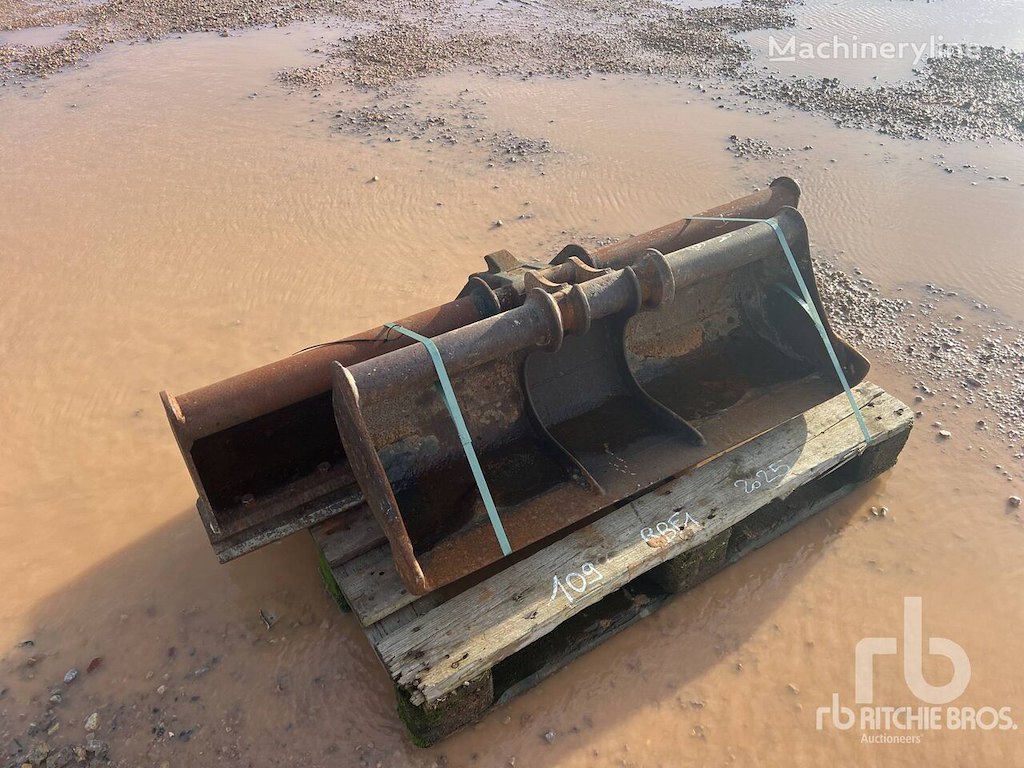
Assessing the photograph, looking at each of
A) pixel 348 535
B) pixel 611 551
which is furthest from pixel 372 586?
pixel 611 551

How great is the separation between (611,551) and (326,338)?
10.8ft

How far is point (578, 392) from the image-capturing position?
11.9ft

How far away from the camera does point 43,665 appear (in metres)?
3.24

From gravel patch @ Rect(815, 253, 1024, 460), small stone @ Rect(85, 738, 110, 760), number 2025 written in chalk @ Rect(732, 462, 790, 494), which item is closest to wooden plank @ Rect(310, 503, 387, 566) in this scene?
small stone @ Rect(85, 738, 110, 760)

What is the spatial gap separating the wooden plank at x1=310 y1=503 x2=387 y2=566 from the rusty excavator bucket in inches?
6.2

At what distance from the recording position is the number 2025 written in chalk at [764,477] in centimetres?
338

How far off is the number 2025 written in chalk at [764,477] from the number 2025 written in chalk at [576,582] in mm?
940

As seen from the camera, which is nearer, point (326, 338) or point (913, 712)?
point (913, 712)

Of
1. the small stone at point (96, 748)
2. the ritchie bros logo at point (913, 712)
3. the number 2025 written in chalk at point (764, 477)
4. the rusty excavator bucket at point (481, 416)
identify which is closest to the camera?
the rusty excavator bucket at point (481, 416)

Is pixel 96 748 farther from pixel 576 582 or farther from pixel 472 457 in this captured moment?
pixel 576 582

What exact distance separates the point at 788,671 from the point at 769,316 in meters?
1.99

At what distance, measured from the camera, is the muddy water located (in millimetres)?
3070
